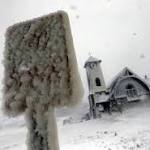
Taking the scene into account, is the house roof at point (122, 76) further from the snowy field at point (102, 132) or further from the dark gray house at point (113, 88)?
the snowy field at point (102, 132)

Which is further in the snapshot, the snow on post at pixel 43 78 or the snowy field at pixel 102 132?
the snowy field at pixel 102 132

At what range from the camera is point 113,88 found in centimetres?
220

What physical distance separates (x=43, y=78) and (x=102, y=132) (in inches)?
58.3

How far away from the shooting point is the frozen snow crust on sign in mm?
556

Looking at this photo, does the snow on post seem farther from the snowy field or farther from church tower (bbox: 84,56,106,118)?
church tower (bbox: 84,56,106,118)

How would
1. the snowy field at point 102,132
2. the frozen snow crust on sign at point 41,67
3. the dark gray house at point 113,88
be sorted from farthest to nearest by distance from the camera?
the dark gray house at point 113,88
the snowy field at point 102,132
the frozen snow crust on sign at point 41,67

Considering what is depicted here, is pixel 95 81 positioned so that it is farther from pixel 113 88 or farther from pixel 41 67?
pixel 41 67

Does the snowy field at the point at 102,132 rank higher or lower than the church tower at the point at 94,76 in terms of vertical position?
lower

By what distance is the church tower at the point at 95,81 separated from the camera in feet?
7.07

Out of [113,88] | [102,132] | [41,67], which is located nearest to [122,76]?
[113,88]

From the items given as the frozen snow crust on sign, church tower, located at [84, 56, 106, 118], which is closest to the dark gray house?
church tower, located at [84, 56, 106, 118]

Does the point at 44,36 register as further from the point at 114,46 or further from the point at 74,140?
the point at 114,46

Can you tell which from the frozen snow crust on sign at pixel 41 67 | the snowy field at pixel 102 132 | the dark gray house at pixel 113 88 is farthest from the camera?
the dark gray house at pixel 113 88

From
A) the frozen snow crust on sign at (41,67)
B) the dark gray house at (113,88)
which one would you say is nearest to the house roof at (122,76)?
the dark gray house at (113,88)
